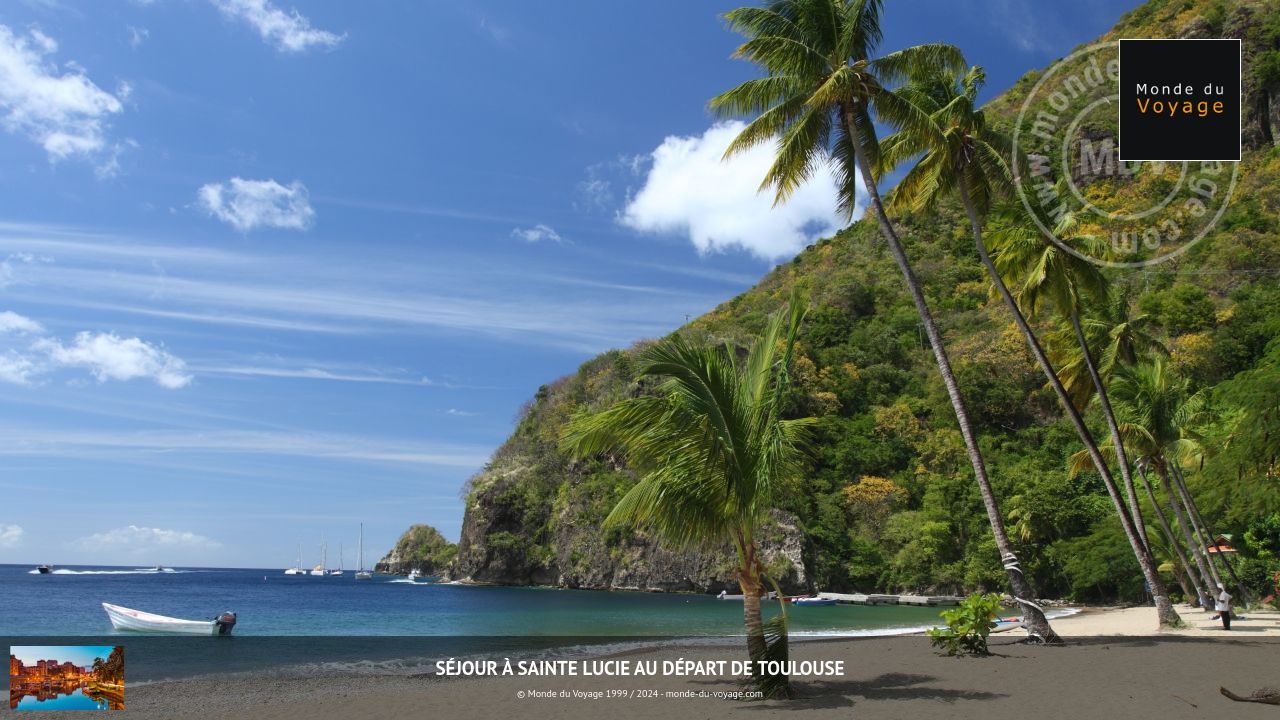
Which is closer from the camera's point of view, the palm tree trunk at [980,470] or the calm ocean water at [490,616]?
the palm tree trunk at [980,470]

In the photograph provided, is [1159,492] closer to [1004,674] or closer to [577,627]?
[577,627]

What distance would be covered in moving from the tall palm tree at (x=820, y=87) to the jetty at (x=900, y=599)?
1224 inches


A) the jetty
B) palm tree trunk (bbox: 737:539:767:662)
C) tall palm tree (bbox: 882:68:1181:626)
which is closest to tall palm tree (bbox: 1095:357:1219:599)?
tall palm tree (bbox: 882:68:1181:626)

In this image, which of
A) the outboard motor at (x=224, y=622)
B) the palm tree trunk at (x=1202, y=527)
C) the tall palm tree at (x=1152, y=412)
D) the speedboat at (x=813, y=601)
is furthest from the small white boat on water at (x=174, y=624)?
the palm tree trunk at (x=1202, y=527)

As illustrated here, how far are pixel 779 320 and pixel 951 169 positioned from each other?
338 inches

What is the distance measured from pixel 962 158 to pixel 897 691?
1146 cm

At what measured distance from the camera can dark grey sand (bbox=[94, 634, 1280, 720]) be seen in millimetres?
9914

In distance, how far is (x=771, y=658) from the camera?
1052cm

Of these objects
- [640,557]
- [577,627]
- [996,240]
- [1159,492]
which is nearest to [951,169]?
[996,240]

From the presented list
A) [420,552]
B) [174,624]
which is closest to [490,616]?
[174,624]

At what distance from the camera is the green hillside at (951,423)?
1697 inches

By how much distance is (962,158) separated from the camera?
55.9 feet

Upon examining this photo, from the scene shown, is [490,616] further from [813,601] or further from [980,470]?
[980,470]

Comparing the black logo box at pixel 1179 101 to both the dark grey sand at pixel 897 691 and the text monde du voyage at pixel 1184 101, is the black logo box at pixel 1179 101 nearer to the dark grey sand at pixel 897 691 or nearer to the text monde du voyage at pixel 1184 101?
the text monde du voyage at pixel 1184 101
